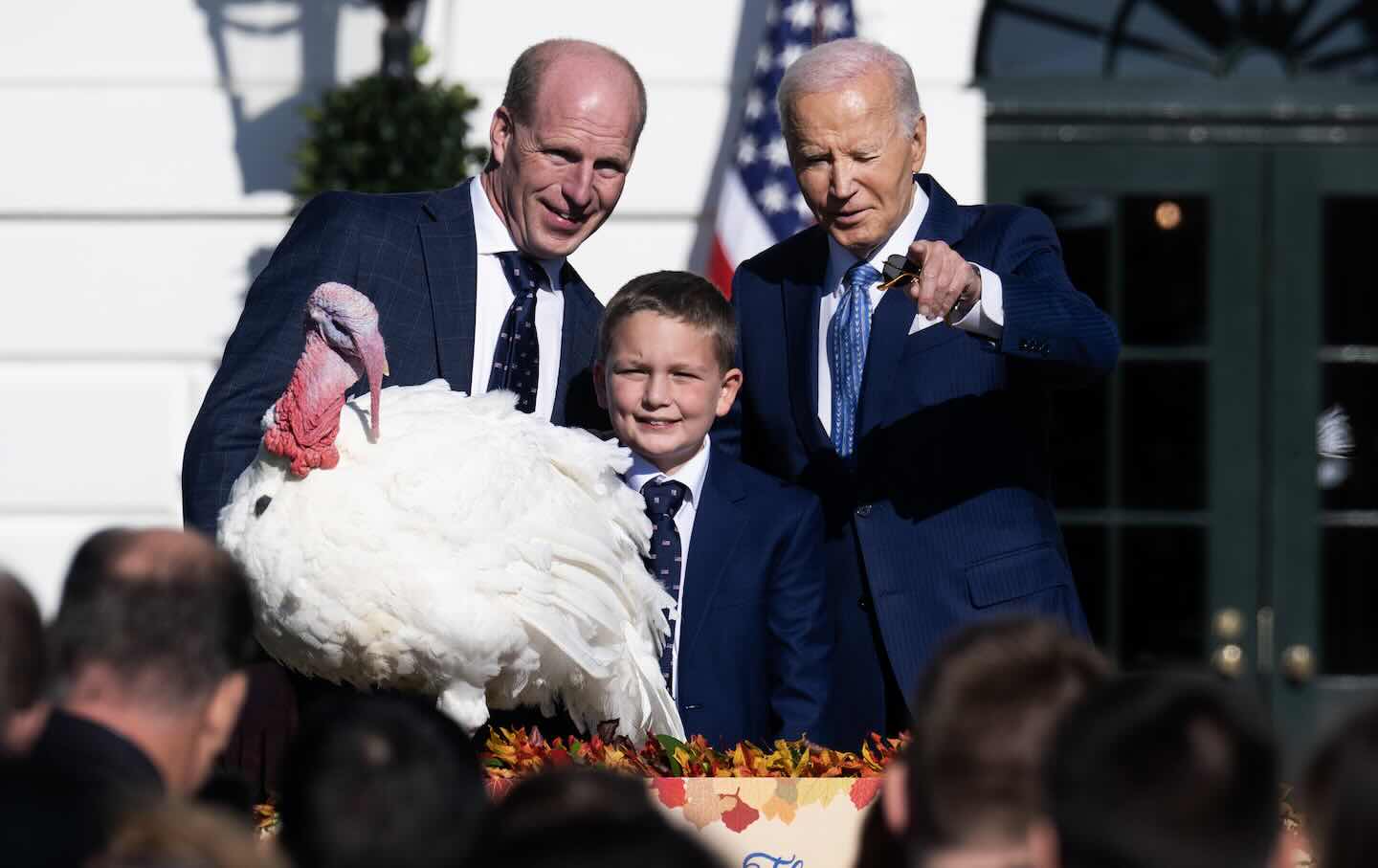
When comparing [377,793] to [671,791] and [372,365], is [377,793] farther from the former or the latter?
[372,365]

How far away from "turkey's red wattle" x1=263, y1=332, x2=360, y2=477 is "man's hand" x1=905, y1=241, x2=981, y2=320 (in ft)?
2.84

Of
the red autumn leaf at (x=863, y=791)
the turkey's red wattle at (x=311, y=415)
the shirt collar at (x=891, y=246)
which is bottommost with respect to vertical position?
the red autumn leaf at (x=863, y=791)

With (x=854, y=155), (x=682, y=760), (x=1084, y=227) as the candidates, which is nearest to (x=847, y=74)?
(x=854, y=155)

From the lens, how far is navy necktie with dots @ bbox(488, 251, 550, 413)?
3.48 m

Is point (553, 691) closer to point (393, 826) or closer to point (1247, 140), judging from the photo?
point (393, 826)

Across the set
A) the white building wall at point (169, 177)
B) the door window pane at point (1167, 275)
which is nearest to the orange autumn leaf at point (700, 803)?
the white building wall at point (169, 177)

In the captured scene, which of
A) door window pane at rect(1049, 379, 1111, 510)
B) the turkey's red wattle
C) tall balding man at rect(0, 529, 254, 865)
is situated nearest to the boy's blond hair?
the turkey's red wattle

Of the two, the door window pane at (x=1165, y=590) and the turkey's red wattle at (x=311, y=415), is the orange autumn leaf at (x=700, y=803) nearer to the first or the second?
the turkey's red wattle at (x=311, y=415)

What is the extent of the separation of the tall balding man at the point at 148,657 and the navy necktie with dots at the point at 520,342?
4.26ft

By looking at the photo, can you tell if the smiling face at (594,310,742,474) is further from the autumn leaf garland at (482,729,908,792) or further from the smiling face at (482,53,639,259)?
the autumn leaf garland at (482,729,908,792)

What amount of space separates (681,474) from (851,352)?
0.37 m

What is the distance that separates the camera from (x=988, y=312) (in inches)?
126

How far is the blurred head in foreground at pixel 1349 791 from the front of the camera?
169 cm

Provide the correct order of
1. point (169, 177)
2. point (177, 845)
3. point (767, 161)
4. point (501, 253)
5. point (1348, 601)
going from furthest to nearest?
point (1348, 601)
point (169, 177)
point (767, 161)
point (501, 253)
point (177, 845)
